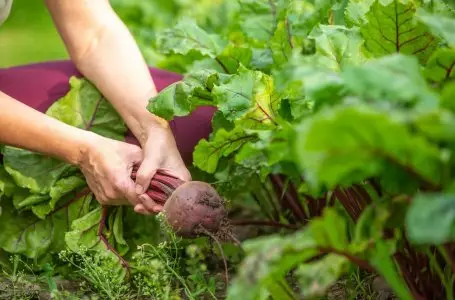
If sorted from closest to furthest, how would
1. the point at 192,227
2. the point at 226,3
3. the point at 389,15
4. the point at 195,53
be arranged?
the point at 389,15, the point at 192,227, the point at 195,53, the point at 226,3

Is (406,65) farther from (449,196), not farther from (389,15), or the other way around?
(389,15)

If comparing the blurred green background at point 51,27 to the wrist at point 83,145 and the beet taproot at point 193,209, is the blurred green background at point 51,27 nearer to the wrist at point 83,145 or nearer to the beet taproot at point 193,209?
the wrist at point 83,145

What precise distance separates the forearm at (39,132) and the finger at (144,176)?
203 mm

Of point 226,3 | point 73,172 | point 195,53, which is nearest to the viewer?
point 73,172

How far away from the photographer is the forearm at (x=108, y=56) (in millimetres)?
2619

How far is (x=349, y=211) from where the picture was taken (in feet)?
7.70

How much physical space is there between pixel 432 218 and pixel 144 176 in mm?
1028

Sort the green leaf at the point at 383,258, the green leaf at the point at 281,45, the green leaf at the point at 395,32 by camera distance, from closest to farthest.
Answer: the green leaf at the point at 383,258 → the green leaf at the point at 395,32 → the green leaf at the point at 281,45

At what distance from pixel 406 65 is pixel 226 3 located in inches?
106

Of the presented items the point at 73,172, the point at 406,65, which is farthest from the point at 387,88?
the point at 73,172

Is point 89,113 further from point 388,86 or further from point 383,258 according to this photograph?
point 388,86

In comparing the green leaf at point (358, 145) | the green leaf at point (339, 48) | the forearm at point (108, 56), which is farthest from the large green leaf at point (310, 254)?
the forearm at point (108, 56)

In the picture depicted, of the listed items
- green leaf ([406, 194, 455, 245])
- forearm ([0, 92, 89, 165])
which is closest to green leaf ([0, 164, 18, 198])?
forearm ([0, 92, 89, 165])

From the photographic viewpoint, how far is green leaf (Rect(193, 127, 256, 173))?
2229mm
